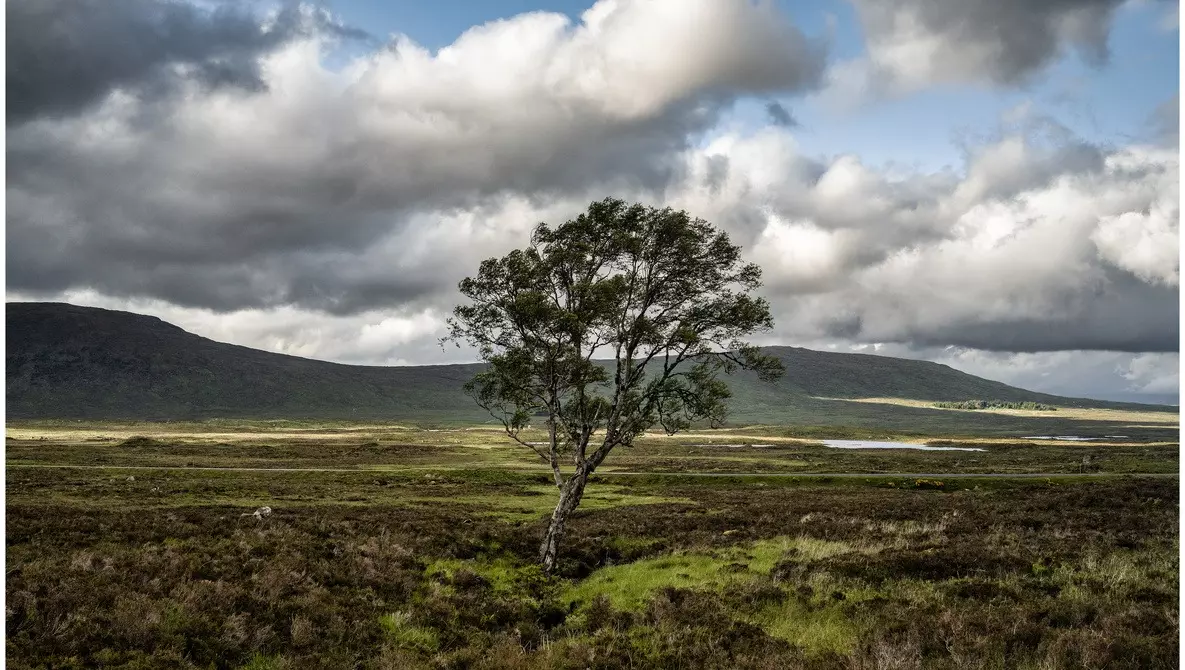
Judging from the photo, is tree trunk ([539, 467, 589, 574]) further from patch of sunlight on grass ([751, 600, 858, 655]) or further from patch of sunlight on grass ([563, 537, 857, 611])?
patch of sunlight on grass ([751, 600, 858, 655])

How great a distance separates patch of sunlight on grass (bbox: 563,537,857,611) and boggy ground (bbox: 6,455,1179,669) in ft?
0.44

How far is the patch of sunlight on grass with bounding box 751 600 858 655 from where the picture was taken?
663 inches

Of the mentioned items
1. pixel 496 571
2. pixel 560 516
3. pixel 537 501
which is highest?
pixel 560 516

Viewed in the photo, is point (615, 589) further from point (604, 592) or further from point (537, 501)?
point (537, 501)

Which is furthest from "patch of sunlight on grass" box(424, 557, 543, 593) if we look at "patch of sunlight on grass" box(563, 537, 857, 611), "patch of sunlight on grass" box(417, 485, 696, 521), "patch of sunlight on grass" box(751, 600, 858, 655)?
"patch of sunlight on grass" box(417, 485, 696, 521)

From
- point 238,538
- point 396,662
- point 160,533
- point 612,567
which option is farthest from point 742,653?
point 160,533

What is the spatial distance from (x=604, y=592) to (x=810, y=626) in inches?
314

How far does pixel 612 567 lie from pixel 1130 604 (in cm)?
1719

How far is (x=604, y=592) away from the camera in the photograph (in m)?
23.9

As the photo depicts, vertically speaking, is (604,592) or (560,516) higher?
(560,516)

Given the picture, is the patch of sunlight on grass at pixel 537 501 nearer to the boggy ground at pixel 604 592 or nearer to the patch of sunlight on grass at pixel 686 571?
the boggy ground at pixel 604 592

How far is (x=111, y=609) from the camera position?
1706 centimetres

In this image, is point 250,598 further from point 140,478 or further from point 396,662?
point 140,478

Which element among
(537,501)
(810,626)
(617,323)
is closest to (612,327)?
(617,323)
